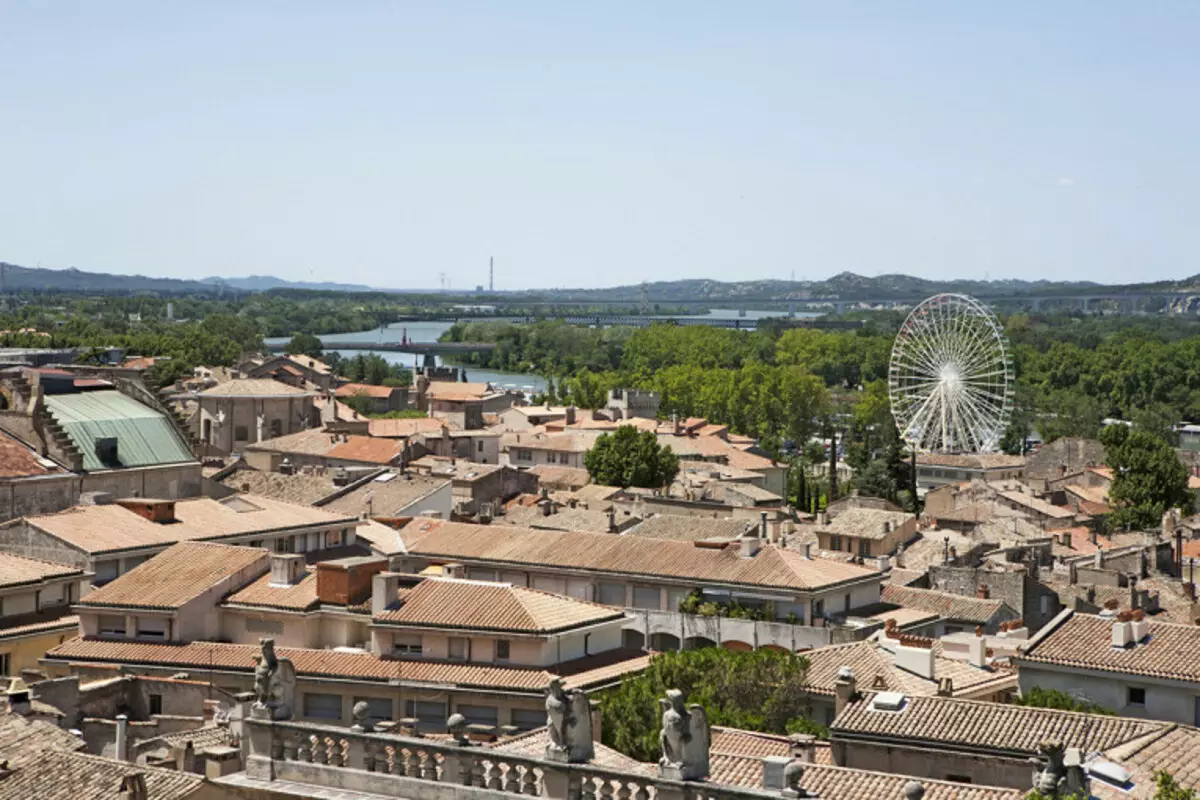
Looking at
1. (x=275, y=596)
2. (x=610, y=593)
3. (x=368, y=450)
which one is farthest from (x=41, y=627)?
(x=368, y=450)

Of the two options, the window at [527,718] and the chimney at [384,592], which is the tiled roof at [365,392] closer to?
the chimney at [384,592]

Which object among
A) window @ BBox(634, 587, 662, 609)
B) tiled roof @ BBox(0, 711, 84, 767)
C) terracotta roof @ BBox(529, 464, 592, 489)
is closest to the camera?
tiled roof @ BBox(0, 711, 84, 767)

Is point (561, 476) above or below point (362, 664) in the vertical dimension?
below

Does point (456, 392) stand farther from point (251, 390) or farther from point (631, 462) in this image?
point (631, 462)

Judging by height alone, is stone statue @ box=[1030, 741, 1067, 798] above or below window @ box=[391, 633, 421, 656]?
above

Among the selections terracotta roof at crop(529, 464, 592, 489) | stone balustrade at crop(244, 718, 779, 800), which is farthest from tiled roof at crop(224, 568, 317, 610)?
terracotta roof at crop(529, 464, 592, 489)

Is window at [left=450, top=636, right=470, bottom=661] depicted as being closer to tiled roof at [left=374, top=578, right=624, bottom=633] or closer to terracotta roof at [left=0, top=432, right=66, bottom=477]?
tiled roof at [left=374, top=578, right=624, bottom=633]
